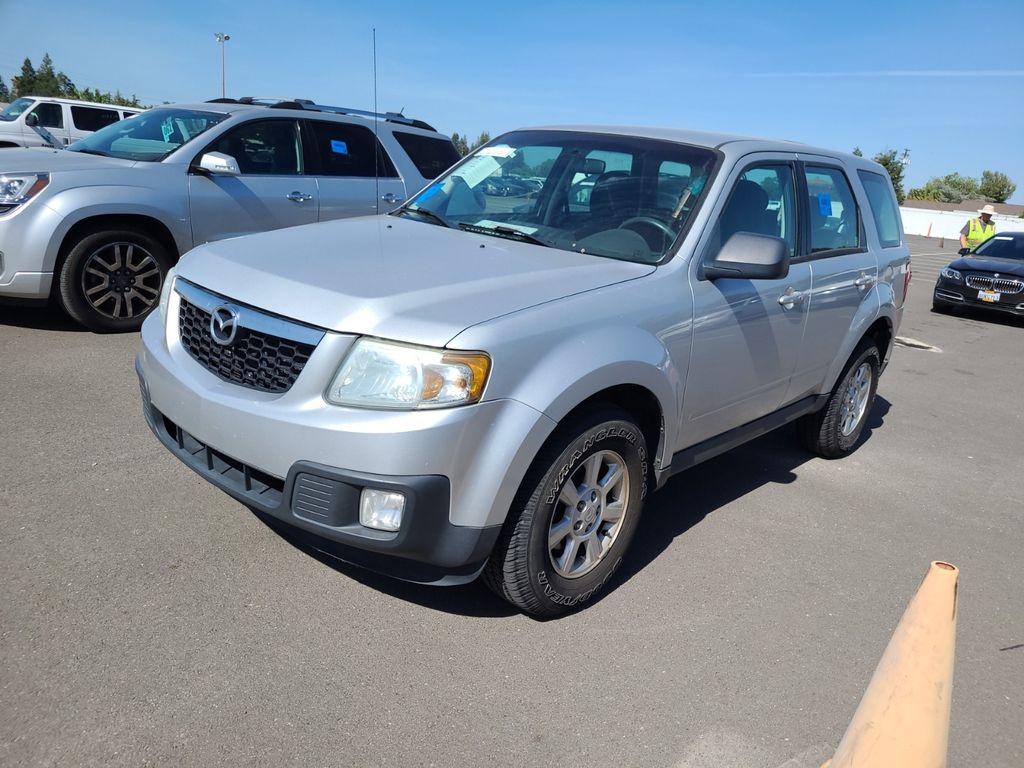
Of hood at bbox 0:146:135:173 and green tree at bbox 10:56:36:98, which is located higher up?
green tree at bbox 10:56:36:98

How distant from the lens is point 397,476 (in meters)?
2.58

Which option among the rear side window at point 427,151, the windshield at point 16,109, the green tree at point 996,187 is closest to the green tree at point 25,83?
the windshield at point 16,109

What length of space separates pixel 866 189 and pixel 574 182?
7.57 ft

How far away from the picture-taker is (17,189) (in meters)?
5.90


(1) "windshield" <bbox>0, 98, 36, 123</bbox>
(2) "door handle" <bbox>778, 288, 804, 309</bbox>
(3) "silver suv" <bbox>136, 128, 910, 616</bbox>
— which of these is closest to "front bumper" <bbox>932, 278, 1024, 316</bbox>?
(3) "silver suv" <bbox>136, 128, 910, 616</bbox>

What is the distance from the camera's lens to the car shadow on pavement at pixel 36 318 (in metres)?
6.50

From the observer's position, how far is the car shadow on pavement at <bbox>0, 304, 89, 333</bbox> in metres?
6.50

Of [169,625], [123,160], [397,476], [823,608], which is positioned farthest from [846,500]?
[123,160]

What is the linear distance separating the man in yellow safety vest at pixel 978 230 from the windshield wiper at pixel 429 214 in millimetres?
14974

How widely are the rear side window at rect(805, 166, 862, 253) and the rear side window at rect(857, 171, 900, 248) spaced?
31cm

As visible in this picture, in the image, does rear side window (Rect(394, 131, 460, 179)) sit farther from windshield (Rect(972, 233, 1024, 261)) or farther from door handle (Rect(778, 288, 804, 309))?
windshield (Rect(972, 233, 1024, 261))

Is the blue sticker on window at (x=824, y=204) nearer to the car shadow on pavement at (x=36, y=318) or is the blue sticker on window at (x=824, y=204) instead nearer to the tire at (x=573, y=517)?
the tire at (x=573, y=517)

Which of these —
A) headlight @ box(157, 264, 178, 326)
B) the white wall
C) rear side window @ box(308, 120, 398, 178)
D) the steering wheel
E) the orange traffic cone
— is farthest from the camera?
the white wall

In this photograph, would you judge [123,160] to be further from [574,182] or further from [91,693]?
[91,693]
